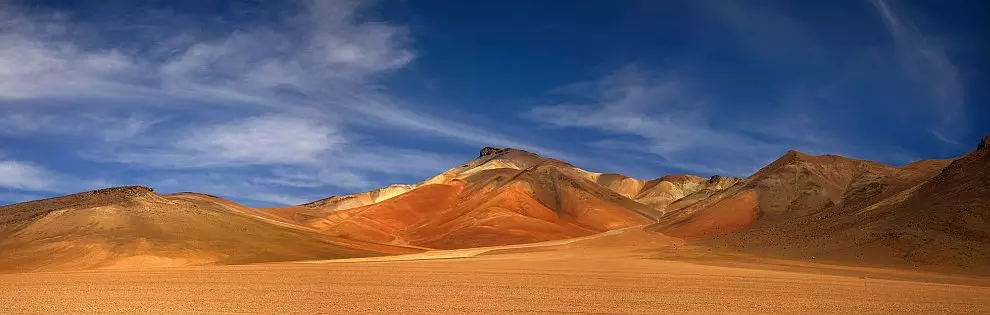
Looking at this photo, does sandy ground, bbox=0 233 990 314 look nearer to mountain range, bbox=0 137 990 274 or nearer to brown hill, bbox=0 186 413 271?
mountain range, bbox=0 137 990 274

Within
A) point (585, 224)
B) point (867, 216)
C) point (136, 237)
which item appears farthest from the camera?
point (585, 224)

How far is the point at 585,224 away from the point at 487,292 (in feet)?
357

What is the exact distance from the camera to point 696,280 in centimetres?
3794

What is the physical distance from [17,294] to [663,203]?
6606 inches

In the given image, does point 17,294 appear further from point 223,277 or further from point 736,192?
point 736,192

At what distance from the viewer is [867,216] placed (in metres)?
66.9

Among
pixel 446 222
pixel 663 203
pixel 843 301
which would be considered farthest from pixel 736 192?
pixel 843 301

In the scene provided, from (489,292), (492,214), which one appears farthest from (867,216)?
(492,214)

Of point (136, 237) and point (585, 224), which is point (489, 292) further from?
point (585, 224)

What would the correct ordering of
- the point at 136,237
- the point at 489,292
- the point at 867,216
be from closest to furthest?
the point at 489,292, the point at 867,216, the point at 136,237

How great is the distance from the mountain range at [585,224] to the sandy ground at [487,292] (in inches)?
498

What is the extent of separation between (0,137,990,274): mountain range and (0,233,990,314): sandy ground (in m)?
12.6

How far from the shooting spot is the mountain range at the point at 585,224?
56.4 meters

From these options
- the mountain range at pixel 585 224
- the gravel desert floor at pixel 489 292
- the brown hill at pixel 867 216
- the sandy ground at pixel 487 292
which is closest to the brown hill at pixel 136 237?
the mountain range at pixel 585 224
